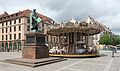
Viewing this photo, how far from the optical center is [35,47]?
17.6m

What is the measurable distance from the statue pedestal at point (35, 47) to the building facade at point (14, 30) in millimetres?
39959

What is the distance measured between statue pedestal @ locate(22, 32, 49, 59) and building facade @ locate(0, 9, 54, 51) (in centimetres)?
3996

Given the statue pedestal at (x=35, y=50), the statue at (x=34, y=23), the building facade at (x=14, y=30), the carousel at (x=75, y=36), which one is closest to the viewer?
the statue pedestal at (x=35, y=50)

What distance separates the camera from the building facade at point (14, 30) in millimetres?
61062

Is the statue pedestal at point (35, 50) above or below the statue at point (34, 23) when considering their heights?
below

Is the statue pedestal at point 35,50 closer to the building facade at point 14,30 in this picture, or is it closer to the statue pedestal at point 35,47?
the statue pedestal at point 35,47

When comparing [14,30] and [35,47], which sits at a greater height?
[14,30]

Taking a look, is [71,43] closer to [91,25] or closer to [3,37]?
[91,25]

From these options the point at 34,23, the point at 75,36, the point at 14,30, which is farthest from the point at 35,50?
the point at 14,30

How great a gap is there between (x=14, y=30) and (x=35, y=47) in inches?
1911

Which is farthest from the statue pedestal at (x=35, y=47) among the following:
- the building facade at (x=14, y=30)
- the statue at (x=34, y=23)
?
the building facade at (x=14, y=30)

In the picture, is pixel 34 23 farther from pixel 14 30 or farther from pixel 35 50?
pixel 14 30

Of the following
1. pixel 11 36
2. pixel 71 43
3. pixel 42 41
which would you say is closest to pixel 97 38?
pixel 11 36

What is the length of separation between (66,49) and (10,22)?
4076cm
